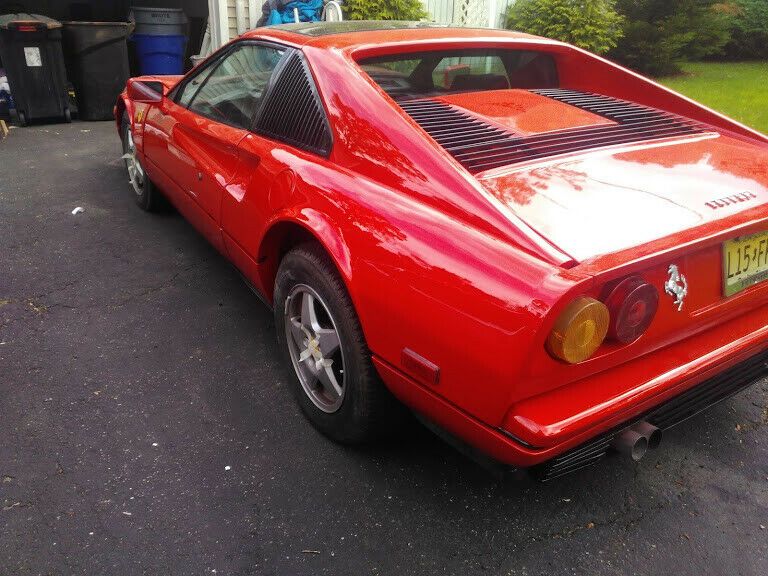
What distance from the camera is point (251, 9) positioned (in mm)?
8633

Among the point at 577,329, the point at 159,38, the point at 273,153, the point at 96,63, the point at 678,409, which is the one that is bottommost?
the point at 678,409

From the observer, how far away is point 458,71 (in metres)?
3.03

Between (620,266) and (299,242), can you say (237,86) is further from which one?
(620,266)

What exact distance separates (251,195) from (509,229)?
1.32m

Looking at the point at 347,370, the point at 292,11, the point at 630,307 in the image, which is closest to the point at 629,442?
the point at 630,307

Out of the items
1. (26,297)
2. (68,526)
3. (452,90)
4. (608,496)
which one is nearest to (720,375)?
(608,496)

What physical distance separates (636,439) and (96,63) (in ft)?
26.3

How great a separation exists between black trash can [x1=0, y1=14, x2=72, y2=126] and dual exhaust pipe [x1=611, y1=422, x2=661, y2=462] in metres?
7.81

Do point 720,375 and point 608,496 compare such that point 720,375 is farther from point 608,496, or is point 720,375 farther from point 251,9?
point 251,9

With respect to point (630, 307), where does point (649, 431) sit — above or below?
below

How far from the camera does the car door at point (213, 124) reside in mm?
2990

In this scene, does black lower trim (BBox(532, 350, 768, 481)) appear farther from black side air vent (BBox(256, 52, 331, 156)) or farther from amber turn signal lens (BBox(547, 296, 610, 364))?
black side air vent (BBox(256, 52, 331, 156))

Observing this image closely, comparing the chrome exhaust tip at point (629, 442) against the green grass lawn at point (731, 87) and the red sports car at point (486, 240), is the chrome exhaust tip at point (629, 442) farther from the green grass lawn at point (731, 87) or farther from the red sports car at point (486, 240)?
the green grass lawn at point (731, 87)

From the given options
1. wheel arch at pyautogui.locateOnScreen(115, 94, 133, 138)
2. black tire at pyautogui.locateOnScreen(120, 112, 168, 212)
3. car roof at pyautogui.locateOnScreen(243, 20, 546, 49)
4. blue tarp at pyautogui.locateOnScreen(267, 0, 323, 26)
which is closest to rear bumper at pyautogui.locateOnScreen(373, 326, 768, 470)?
car roof at pyautogui.locateOnScreen(243, 20, 546, 49)
